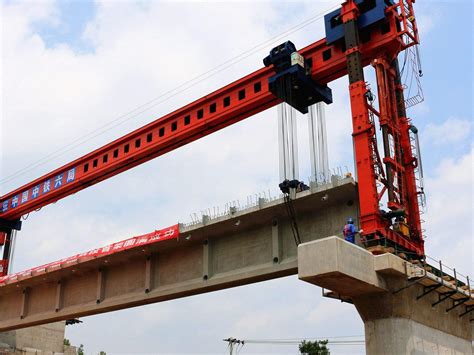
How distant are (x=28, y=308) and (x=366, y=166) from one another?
22.3 metres

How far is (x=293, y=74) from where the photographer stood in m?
26.7

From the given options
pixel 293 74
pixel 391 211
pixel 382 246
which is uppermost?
pixel 293 74

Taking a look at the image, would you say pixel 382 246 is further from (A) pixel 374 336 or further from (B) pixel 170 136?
(B) pixel 170 136

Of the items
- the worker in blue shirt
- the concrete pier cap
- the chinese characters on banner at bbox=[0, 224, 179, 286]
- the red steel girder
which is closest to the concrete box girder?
the chinese characters on banner at bbox=[0, 224, 179, 286]

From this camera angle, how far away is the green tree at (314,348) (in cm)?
9092

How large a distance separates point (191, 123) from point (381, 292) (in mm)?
14184

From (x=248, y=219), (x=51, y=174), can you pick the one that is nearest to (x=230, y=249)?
(x=248, y=219)

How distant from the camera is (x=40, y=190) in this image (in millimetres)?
41375

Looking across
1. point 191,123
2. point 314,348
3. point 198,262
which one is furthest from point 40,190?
point 314,348

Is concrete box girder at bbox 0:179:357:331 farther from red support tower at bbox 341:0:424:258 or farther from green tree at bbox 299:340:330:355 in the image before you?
green tree at bbox 299:340:330:355

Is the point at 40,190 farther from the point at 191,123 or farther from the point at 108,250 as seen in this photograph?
the point at 191,123

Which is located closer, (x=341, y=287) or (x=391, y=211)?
(x=341, y=287)

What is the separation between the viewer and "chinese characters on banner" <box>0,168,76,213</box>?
127ft

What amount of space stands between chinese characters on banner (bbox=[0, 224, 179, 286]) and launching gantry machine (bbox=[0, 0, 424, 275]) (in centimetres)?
589
